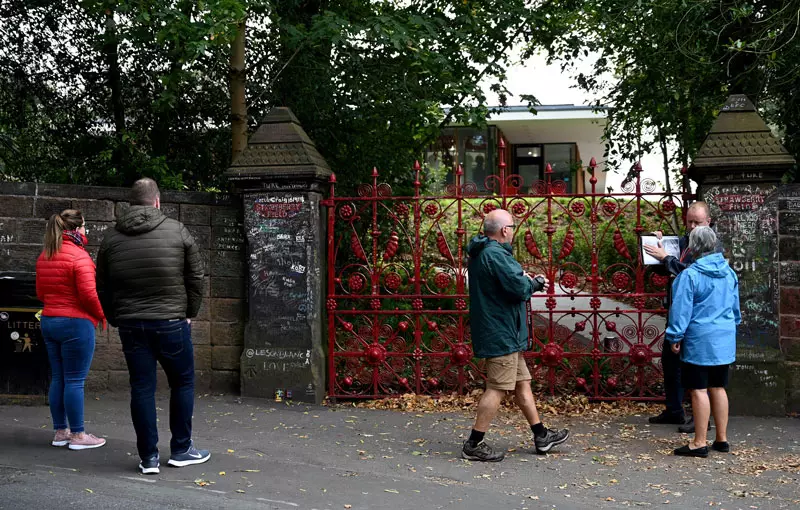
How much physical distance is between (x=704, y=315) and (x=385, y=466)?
2491 millimetres

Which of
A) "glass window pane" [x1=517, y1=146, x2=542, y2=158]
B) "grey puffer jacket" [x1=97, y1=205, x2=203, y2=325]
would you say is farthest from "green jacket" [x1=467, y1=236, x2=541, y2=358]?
"glass window pane" [x1=517, y1=146, x2=542, y2=158]

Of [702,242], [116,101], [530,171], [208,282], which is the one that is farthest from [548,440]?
[530,171]

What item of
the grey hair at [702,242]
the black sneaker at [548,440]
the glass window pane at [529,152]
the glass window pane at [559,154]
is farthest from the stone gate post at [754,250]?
the glass window pane at [529,152]

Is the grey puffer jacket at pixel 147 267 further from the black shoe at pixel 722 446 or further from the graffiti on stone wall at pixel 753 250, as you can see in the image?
the graffiti on stone wall at pixel 753 250

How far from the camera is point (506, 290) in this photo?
18.9ft

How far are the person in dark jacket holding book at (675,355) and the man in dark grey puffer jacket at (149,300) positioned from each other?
3.58 metres

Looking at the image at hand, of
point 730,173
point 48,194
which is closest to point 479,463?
point 730,173

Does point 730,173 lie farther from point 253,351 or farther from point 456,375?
point 253,351

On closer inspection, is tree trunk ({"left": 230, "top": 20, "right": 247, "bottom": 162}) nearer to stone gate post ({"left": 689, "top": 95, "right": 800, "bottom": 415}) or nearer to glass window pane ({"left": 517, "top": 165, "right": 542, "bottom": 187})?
stone gate post ({"left": 689, "top": 95, "right": 800, "bottom": 415})

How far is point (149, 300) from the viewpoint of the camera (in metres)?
5.23

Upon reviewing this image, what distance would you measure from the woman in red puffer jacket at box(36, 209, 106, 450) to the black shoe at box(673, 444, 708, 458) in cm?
414

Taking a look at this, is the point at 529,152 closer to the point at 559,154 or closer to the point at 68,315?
the point at 559,154

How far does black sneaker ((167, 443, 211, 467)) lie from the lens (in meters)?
5.46

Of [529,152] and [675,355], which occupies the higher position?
[529,152]
